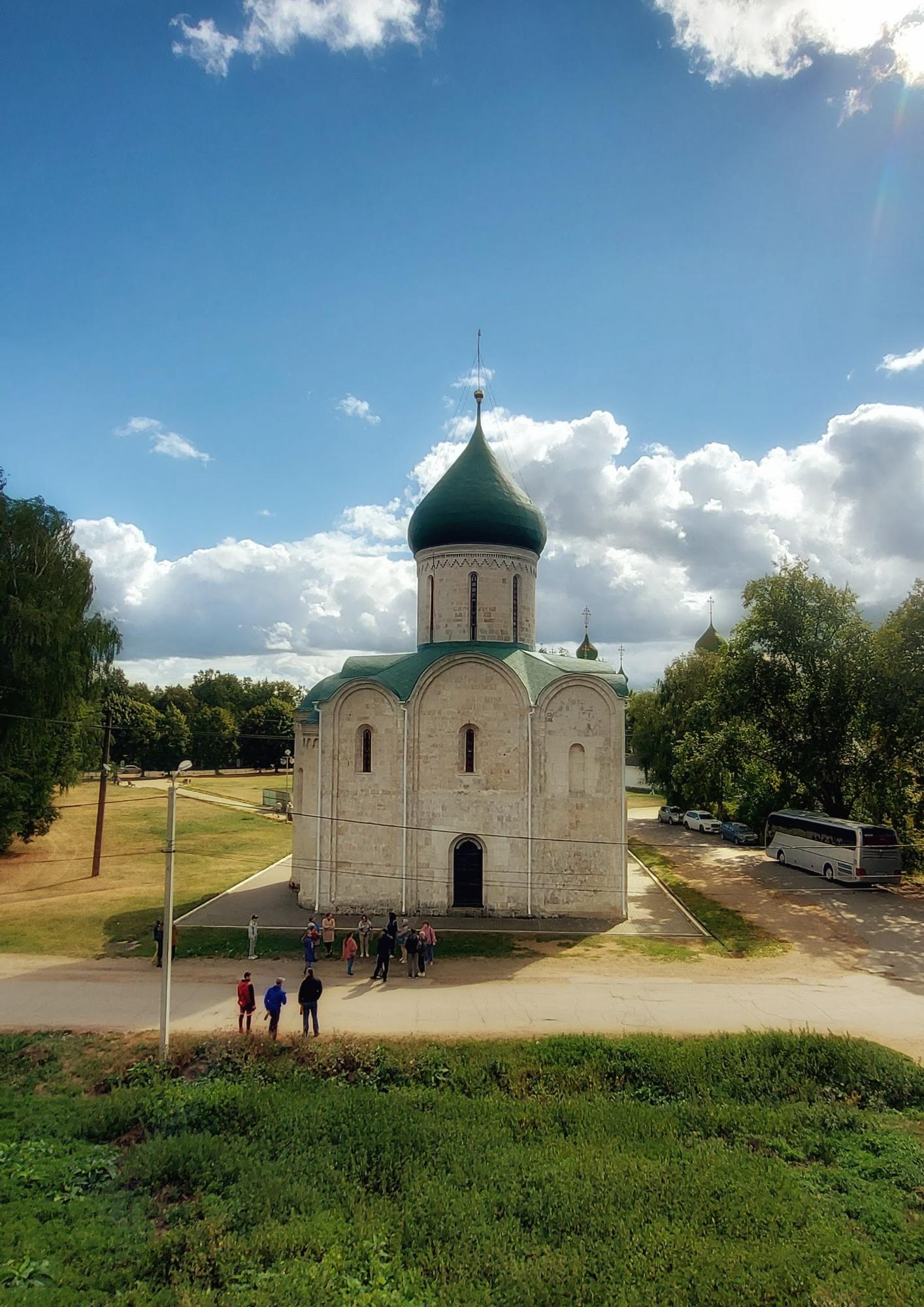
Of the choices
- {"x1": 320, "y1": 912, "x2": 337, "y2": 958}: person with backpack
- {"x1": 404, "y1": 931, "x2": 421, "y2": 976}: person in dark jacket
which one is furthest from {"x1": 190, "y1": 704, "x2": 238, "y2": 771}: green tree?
{"x1": 404, "y1": 931, "x2": 421, "y2": 976}: person in dark jacket

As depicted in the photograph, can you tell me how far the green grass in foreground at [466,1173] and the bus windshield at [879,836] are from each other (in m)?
14.2

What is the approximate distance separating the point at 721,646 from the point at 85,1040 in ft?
89.3

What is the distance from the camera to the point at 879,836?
79.2ft

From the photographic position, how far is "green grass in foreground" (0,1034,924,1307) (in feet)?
24.1

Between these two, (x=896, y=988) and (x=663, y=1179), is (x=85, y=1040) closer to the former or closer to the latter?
(x=663, y=1179)

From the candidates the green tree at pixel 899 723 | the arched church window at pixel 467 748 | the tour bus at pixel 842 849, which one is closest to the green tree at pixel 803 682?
the green tree at pixel 899 723

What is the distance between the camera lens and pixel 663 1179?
8719 mm

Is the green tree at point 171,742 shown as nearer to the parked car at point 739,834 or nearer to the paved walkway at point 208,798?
the paved walkway at point 208,798

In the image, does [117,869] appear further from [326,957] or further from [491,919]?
[491,919]

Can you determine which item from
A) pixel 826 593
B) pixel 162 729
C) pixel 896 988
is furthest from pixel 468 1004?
pixel 162 729

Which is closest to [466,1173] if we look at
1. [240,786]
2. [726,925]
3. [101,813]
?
[726,925]

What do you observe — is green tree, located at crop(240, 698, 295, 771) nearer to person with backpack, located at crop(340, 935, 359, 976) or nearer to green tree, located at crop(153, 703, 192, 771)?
green tree, located at crop(153, 703, 192, 771)

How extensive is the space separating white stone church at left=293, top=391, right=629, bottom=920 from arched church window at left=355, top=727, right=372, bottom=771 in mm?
35

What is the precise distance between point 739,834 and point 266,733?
44.7m
